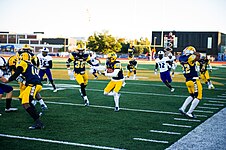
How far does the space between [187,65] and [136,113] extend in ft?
6.12

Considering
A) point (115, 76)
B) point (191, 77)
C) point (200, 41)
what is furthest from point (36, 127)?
point (200, 41)

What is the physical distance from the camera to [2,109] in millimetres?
9180

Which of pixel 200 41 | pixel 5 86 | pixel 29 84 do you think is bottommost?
pixel 5 86

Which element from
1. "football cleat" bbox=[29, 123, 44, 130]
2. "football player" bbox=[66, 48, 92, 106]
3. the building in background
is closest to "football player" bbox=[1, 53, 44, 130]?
"football cleat" bbox=[29, 123, 44, 130]

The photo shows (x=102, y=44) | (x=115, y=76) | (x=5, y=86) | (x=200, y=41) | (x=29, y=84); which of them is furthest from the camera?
(x=102, y=44)

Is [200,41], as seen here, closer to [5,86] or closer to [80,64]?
[80,64]

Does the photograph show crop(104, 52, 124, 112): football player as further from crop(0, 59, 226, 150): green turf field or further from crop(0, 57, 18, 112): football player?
crop(0, 57, 18, 112): football player

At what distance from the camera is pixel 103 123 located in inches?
305

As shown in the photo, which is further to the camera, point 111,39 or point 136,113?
point 111,39

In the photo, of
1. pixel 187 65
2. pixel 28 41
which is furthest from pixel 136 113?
pixel 28 41

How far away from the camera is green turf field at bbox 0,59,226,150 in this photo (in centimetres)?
609

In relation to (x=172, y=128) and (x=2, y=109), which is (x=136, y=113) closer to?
(x=172, y=128)

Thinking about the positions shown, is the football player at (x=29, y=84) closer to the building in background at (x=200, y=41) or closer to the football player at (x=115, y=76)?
the football player at (x=115, y=76)

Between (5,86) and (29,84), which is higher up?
(29,84)
